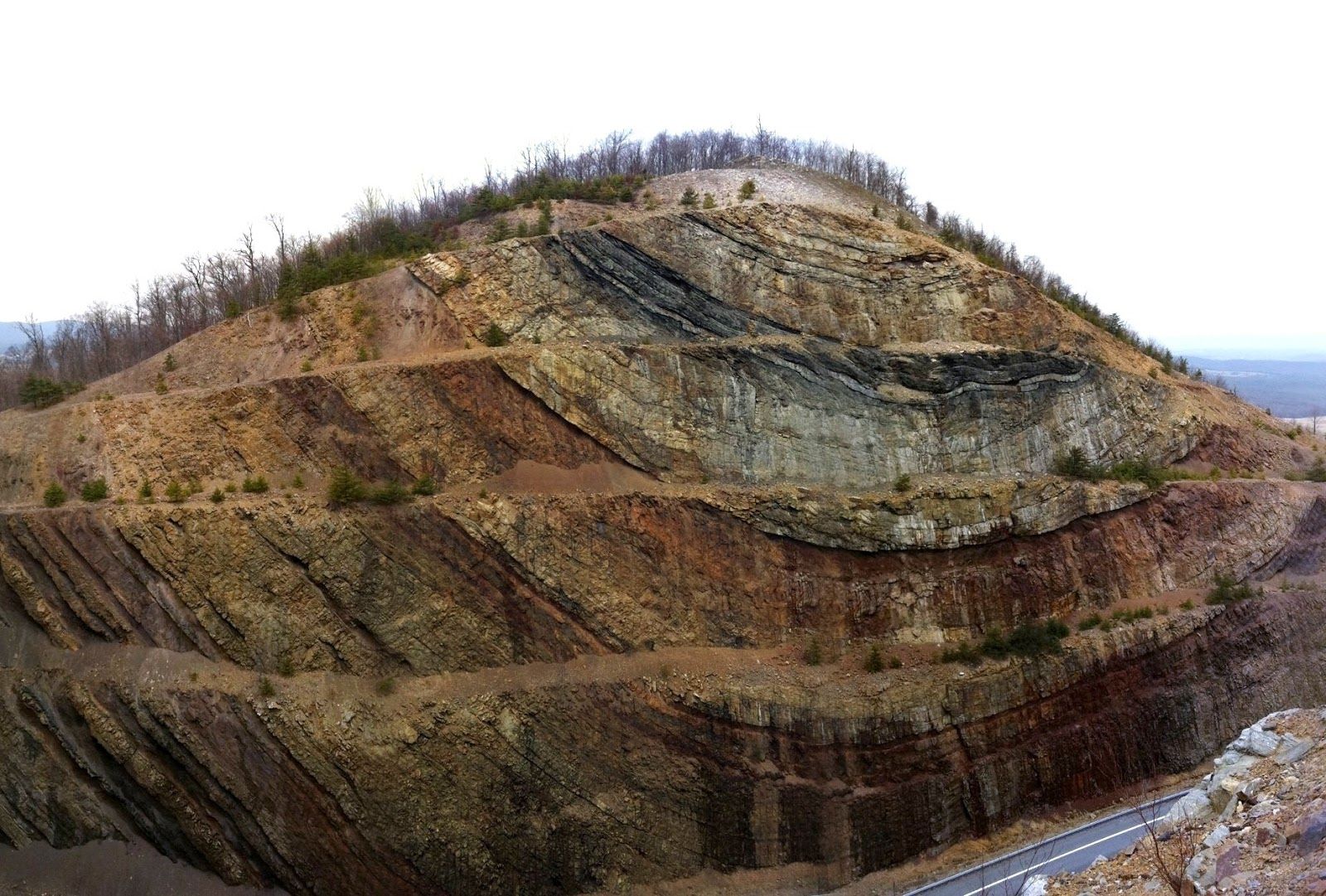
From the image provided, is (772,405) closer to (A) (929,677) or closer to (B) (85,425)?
(A) (929,677)

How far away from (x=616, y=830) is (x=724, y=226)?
560 inches

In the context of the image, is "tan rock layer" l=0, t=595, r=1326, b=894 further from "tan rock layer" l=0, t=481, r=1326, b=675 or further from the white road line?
the white road line

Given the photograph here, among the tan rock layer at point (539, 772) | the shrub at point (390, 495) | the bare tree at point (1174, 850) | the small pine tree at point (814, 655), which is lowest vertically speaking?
the tan rock layer at point (539, 772)

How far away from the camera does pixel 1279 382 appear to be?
92.9 meters

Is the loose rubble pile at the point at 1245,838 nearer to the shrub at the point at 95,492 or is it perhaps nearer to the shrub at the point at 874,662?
the shrub at the point at 874,662

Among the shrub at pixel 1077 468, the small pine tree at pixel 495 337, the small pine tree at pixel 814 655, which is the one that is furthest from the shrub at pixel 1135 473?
the small pine tree at pixel 495 337

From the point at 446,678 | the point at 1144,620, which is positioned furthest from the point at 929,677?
the point at 446,678

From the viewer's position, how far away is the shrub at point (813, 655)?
1702 cm

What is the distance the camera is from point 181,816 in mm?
14477

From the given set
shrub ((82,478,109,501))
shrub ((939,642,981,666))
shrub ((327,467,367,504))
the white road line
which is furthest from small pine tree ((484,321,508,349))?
the white road line

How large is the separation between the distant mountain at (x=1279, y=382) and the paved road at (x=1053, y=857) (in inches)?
1783

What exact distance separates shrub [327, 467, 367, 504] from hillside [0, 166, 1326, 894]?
0.30m

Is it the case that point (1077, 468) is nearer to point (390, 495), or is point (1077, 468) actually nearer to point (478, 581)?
point (478, 581)

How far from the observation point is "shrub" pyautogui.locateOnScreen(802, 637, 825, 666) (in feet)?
55.8
